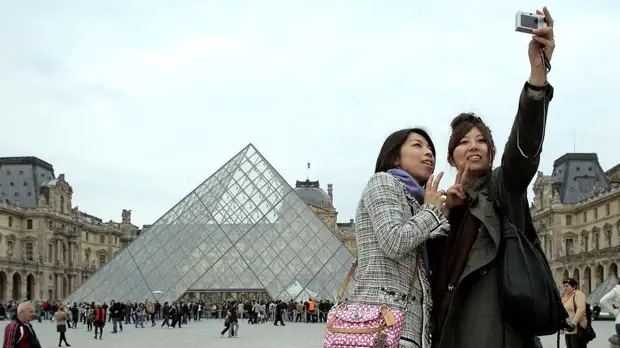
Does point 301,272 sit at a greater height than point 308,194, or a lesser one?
lesser

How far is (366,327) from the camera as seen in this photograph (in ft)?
8.52

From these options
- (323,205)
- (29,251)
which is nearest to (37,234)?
(29,251)

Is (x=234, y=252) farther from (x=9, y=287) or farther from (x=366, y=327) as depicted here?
(x=9, y=287)

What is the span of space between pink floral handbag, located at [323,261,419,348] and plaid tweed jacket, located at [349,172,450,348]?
5 cm

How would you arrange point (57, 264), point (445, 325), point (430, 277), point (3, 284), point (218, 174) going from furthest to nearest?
point (57, 264) → point (3, 284) → point (218, 174) → point (430, 277) → point (445, 325)

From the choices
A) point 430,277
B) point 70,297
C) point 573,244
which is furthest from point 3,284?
point 430,277

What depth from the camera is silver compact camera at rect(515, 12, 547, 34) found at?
2342mm

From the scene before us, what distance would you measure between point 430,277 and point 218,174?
33.2 metres

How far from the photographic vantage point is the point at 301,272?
99.0 feet

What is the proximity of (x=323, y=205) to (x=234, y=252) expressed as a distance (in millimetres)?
71504

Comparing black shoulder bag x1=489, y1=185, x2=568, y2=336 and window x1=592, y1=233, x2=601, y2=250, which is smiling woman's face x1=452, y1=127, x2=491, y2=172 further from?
window x1=592, y1=233, x2=601, y2=250

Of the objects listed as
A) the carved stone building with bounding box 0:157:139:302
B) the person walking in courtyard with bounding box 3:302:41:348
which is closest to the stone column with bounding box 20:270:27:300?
the carved stone building with bounding box 0:157:139:302

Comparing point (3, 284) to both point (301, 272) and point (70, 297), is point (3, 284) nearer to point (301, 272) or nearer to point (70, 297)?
point (70, 297)

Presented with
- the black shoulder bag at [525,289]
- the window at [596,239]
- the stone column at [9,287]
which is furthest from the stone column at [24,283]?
the black shoulder bag at [525,289]
